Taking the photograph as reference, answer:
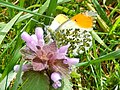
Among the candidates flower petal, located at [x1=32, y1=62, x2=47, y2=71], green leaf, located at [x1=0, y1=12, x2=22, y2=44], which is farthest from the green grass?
flower petal, located at [x1=32, y1=62, x2=47, y2=71]

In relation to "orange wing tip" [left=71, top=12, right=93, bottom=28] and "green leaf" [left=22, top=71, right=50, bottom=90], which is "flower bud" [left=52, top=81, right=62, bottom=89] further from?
"orange wing tip" [left=71, top=12, right=93, bottom=28]

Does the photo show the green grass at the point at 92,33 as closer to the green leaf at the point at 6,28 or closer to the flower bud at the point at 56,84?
the green leaf at the point at 6,28

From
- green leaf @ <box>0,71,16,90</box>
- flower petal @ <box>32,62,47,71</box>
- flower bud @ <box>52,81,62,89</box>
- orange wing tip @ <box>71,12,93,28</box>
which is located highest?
orange wing tip @ <box>71,12,93,28</box>

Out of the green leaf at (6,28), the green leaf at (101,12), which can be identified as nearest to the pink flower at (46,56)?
the green leaf at (6,28)

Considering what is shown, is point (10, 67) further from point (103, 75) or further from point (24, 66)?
point (103, 75)

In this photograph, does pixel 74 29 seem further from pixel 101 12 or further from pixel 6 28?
pixel 101 12

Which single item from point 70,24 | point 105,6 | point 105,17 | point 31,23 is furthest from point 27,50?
point 105,6

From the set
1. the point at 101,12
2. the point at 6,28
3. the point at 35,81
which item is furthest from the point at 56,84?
the point at 101,12
